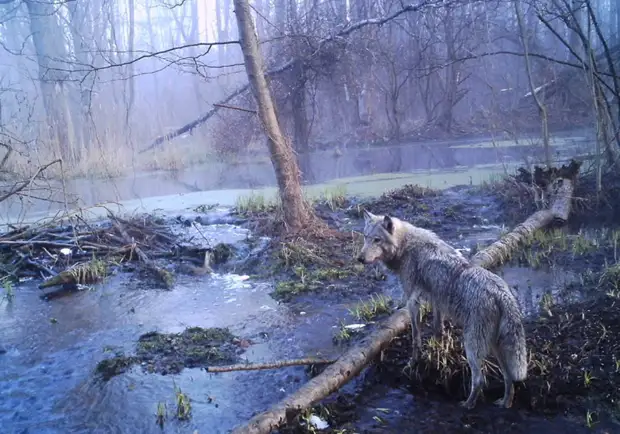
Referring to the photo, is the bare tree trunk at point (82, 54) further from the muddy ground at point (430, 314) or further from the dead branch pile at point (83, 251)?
the muddy ground at point (430, 314)

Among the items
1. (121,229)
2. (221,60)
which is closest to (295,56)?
(121,229)

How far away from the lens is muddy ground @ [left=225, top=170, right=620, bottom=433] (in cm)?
471

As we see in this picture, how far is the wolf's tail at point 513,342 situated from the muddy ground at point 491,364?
0.44 m

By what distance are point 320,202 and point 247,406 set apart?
8.55 metres

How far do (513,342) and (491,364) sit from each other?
31.9 inches

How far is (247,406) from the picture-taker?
5.40 m

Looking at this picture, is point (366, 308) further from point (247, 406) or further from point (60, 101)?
point (60, 101)

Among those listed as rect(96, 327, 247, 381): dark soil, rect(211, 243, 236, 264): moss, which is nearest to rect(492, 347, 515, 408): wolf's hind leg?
rect(96, 327, 247, 381): dark soil

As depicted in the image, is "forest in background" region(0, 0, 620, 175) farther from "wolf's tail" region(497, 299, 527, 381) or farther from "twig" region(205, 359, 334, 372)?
"wolf's tail" region(497, 299, 527, 381)

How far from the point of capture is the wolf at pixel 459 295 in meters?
4.65

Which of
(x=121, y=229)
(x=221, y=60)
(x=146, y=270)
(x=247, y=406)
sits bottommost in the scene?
(x=247, y=406)

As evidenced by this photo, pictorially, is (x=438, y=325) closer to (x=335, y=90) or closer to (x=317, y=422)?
(x=317, y=422)

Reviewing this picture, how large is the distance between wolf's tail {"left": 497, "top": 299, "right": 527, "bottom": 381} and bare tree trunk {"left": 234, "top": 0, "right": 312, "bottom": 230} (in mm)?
6272

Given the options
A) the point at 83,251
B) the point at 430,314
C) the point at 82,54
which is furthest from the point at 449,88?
the point at 430,314
